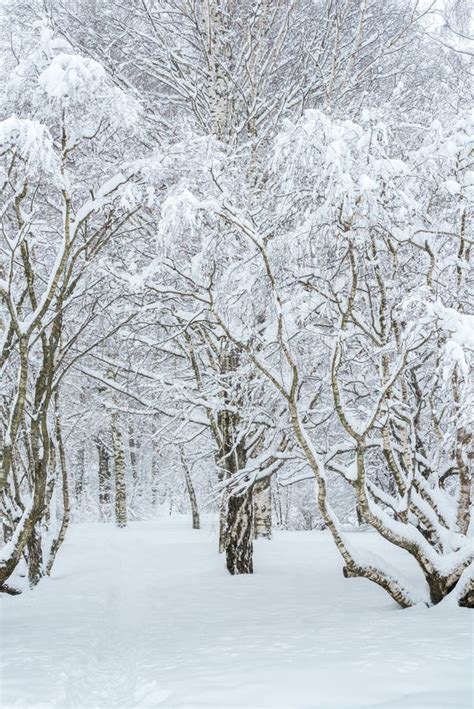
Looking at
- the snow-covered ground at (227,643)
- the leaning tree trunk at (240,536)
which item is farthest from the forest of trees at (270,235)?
the snow-covered ground at (227,643)

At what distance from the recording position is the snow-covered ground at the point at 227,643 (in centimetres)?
330

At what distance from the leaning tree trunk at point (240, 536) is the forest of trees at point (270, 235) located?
0.03 metres

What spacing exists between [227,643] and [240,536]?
12.8 ft

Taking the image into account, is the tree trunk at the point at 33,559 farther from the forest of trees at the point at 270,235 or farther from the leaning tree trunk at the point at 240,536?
the leaning tree trunk at the point at 240,536

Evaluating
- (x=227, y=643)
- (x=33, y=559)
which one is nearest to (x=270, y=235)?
(x=227, y=643)

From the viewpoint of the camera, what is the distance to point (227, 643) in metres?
4.77

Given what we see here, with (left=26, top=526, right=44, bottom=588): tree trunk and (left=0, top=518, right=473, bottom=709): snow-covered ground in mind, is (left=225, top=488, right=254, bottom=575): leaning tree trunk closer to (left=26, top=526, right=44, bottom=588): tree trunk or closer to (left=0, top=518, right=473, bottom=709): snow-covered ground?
(left=0, top=518, right=473, bottom=709): snow-covered ground

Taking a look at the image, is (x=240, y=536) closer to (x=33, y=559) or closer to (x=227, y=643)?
(x=33, y=559)

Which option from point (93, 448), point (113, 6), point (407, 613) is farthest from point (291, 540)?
point (93, 448)

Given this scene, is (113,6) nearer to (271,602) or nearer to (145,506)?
(271,602)

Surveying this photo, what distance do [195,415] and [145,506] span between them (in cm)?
1886

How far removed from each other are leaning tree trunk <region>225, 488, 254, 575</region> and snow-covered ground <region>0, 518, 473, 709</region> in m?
0.23

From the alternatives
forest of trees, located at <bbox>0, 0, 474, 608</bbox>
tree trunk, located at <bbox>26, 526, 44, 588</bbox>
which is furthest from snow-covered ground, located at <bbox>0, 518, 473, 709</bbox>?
forest of trees, located at <bbox>0, 0, 474, 608</bbox>

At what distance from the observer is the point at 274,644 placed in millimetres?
4609
